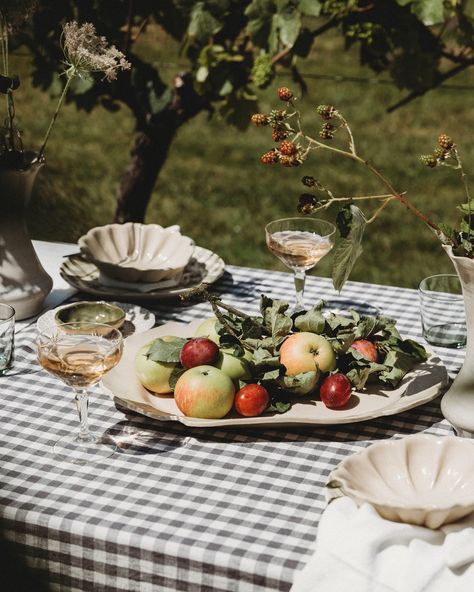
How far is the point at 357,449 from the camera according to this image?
1.63 m

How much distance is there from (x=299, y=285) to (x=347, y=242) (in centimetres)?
47

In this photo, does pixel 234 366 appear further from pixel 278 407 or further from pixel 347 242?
pixel 347 242

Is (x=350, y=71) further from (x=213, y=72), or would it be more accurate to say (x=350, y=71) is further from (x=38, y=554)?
(x=38, y=554)

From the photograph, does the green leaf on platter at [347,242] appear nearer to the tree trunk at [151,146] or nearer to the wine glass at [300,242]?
the wine glass at [300,242]

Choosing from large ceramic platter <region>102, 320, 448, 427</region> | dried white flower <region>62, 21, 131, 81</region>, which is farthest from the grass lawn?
large ceramic platter <region>102, 320, 448, 427</region>

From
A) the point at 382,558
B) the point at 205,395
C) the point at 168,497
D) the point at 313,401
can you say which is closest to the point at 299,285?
the point at 313,401

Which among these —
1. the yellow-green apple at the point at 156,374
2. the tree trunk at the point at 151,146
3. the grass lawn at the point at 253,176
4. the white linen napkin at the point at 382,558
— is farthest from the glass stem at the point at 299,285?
the grass lawn at the point at 253,176

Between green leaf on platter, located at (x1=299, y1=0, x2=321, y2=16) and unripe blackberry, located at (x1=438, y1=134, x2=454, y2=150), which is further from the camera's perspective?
green leaf on platter, located at (x1=299, y1=0, x2=321, y2=16)

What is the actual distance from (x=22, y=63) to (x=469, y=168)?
147 inches

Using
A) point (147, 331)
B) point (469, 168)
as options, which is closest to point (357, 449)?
point (147, 331)

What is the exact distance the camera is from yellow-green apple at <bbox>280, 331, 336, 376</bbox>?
1.74 meters

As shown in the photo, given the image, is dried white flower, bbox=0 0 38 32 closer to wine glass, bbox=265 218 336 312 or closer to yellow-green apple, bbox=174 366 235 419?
wine glass, bbox=265 218 336 312

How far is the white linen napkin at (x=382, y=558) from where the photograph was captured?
1.26m

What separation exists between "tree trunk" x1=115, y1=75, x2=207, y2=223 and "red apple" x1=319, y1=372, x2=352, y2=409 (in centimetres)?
225
